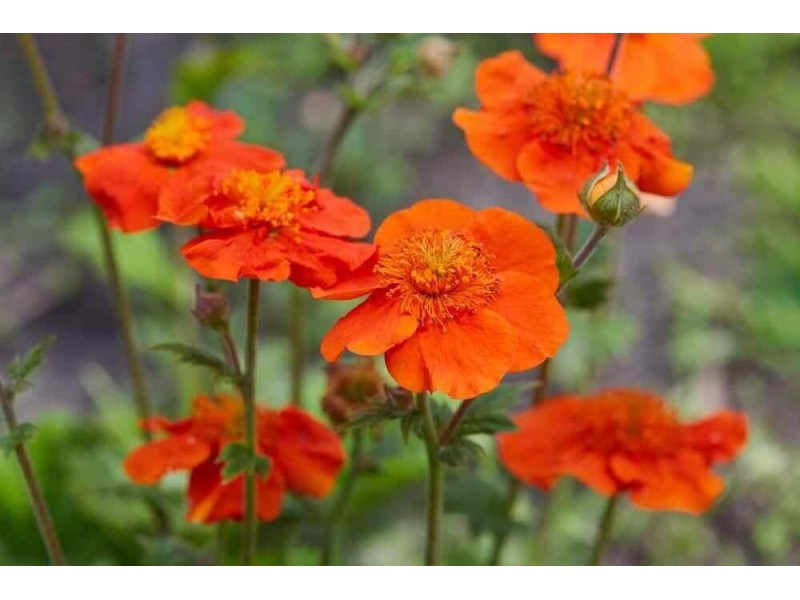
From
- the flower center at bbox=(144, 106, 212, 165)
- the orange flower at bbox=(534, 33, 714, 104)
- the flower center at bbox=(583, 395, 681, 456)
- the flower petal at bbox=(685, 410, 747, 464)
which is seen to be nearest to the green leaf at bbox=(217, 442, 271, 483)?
the flower center at bbox=(144, 106, 212, 165)

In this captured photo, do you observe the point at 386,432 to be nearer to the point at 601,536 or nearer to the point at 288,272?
the point at 601,536

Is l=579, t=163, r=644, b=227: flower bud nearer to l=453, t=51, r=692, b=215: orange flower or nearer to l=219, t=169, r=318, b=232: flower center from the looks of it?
l=453, t=51, r=692, b=215: orange flower

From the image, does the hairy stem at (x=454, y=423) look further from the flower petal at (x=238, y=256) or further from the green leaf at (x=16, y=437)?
the green leaf at (x=16, y=437)

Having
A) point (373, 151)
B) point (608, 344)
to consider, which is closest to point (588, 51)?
point (608, 344)

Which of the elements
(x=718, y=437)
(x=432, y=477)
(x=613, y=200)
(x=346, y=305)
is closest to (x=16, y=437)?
(x=432, y=477)

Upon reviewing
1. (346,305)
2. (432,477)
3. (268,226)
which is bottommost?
(346,305)

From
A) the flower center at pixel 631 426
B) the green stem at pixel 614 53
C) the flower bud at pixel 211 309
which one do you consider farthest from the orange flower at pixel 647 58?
the flower bud at pixel 211 309

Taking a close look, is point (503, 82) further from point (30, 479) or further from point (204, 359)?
point (30, 479)
